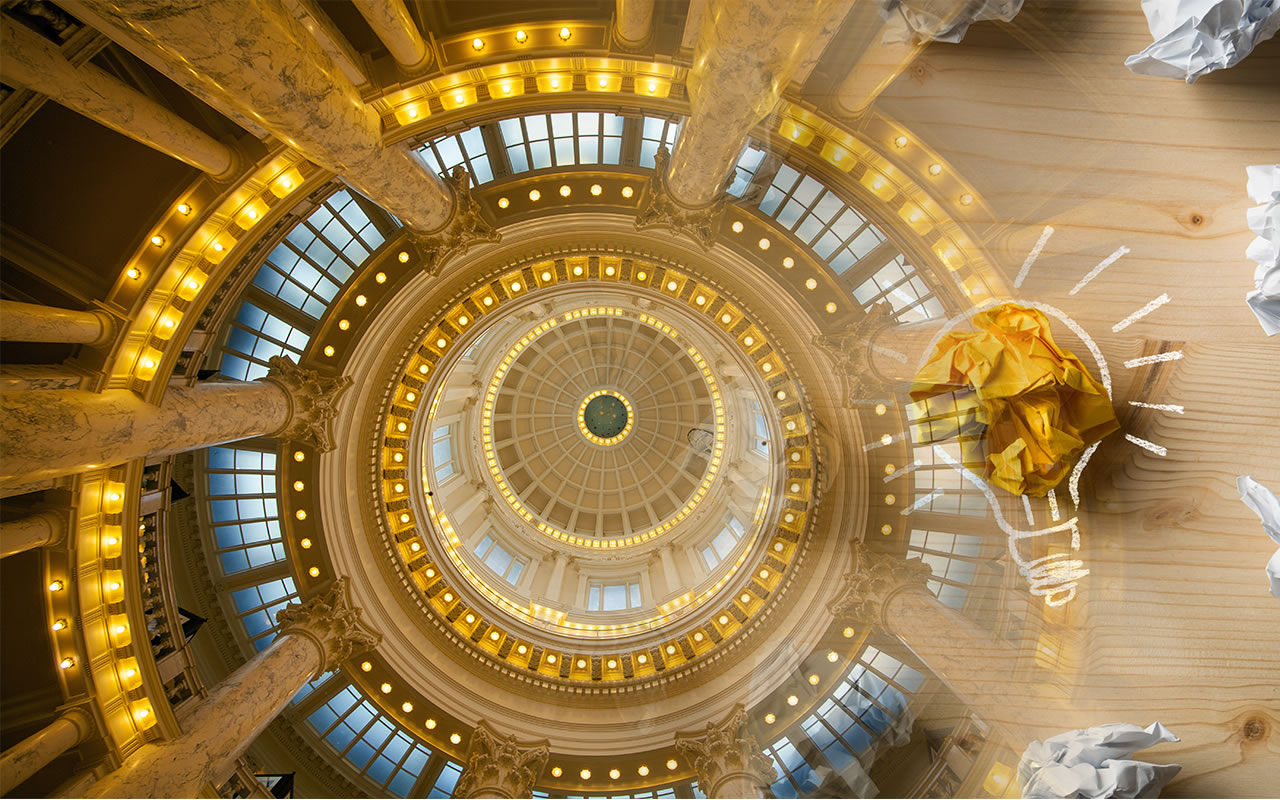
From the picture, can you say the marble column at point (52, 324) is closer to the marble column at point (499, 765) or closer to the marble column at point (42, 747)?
the marble column at point (42, 747)

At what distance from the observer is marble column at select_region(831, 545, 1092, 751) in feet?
15.3

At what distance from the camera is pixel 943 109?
4996 millimetres

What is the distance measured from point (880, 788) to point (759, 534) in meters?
10.1

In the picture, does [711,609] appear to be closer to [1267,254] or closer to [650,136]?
[650,136]

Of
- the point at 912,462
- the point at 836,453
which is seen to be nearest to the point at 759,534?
the point at 836,453

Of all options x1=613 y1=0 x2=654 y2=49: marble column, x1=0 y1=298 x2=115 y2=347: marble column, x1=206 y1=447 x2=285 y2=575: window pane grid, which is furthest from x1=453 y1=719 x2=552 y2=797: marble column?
x1=613 y1=0 x2=654 y2=49: marble column

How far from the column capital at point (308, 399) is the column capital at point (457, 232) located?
429 cm

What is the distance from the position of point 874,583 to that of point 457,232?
39.4ft

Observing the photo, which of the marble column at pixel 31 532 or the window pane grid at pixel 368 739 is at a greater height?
the marble column at pixel 31 532

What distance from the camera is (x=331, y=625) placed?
1432 cm

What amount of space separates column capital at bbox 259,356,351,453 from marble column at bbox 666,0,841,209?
1170 centimetres

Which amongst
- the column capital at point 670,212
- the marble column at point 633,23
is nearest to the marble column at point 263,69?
the marble column at point 633,23

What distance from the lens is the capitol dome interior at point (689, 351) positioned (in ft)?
14.5

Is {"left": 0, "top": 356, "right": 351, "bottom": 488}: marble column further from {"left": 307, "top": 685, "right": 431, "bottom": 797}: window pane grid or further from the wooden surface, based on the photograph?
the wooden surface
